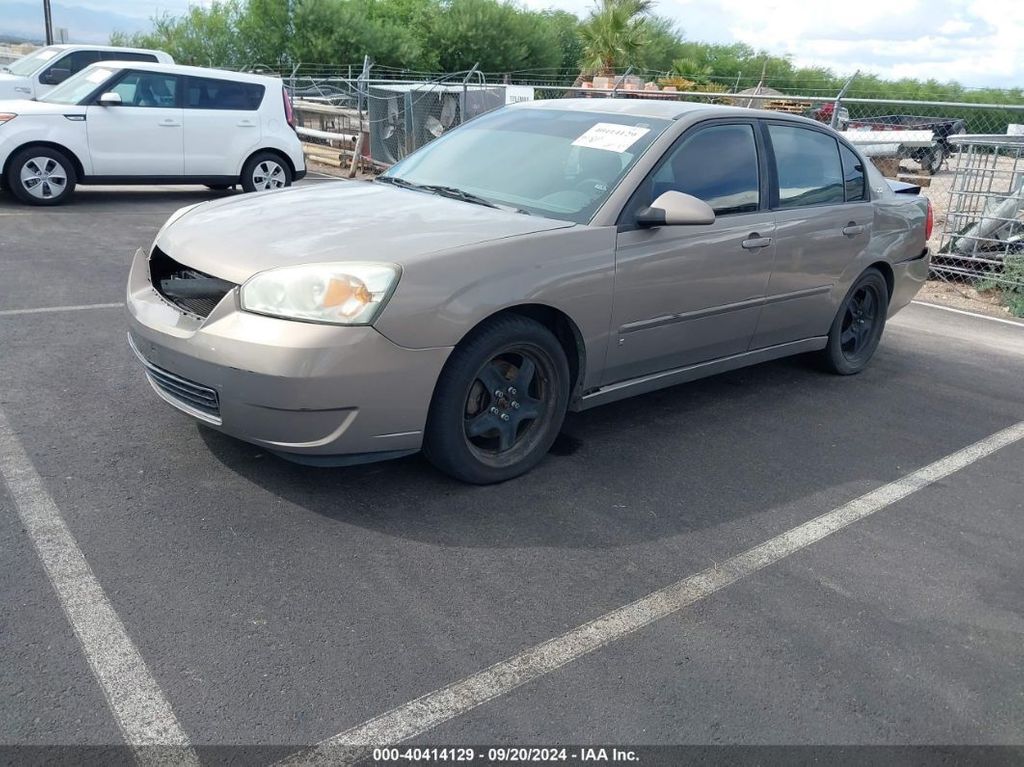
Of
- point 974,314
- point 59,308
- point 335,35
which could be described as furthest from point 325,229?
point 335,35

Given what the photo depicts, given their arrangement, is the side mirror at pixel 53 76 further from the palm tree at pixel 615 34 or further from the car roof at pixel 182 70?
the palm tree at pixel 615 34

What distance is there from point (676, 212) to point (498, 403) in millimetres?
1194

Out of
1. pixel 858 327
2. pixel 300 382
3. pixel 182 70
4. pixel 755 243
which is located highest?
pixel 182 70

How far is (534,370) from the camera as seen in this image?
4180 mm

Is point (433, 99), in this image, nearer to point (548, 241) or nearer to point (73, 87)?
point (73, 87)

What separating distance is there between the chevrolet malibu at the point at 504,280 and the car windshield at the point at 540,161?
0.01 meters

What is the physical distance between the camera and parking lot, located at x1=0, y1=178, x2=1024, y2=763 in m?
2.68

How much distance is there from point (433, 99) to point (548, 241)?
37.1 feet

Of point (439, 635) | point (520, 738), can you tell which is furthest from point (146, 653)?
point (520, 738)

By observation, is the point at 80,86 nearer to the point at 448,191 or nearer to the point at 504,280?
the point at 448,191

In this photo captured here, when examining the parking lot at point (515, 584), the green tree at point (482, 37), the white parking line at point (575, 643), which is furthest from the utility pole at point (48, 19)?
the white parking line at point (575, 643)

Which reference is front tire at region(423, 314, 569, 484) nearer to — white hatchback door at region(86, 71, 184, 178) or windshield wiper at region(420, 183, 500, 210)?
windshield wiper at region(420, 183, 500, 210)

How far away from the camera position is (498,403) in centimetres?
407

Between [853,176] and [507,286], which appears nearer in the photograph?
[507,286]
